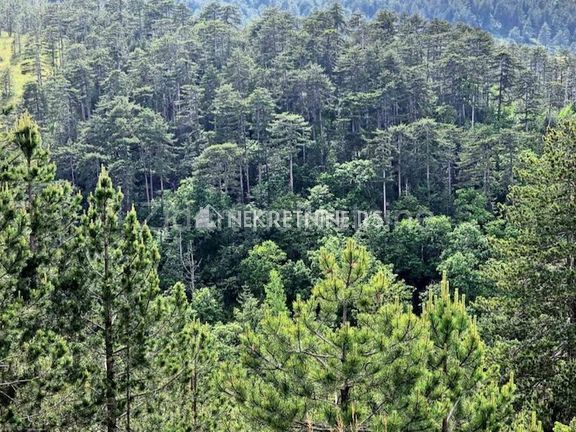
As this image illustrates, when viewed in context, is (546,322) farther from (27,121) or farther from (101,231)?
(27,121)

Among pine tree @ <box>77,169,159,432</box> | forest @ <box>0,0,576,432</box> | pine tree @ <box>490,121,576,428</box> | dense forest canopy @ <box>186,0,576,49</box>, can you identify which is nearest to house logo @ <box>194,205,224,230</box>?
forest @ <box>0,0,576,432</box>

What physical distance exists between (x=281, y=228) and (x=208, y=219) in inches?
171

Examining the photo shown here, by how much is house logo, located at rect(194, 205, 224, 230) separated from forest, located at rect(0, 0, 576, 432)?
0.38 feet

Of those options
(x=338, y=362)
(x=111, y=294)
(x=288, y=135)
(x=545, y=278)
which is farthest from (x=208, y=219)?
(x=338, y=362)

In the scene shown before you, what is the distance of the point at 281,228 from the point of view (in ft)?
108

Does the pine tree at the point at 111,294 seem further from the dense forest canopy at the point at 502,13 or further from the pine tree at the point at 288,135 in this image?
the dense forest canopy at the point at 502,13

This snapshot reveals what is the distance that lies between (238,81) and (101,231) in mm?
38133

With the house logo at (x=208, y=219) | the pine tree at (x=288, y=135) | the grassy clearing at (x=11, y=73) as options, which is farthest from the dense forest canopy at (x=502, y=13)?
the house logo at (x=208, y=219)

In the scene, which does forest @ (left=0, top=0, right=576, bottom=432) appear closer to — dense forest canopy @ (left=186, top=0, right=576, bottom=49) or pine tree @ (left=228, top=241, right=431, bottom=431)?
pine tree @ (left=228, top=241, right=431, bottom=431)

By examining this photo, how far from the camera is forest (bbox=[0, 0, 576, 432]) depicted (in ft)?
21.1

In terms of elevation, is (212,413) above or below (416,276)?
above

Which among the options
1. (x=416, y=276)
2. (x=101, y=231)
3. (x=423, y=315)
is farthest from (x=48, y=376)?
(x=416, y=276)

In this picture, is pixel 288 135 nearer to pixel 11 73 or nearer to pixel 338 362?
pixel 338 362

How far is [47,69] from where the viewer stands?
6166 cm
